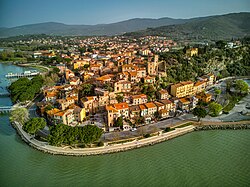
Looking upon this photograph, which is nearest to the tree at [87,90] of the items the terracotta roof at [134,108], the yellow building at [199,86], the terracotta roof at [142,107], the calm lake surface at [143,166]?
the terracotta roof at [134,108]

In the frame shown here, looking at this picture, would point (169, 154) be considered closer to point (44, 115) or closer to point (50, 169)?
point (50, 169)

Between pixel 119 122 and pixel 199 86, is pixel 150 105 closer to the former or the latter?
pixel 119 122

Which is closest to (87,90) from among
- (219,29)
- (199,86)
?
(199,86)

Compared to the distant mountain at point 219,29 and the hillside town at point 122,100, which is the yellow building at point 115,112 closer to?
the hillside town at point 122,100

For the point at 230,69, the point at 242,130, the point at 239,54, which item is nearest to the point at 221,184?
the point at 242,130

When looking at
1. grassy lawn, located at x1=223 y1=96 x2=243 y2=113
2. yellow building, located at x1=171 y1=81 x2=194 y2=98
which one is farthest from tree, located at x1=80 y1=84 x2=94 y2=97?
grassy lawn, located at x1=223 y1=96 x2=243 y2=113

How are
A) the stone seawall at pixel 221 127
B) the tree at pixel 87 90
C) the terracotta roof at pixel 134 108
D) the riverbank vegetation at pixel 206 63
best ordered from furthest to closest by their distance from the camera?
the riverbank vegetation at pixel 206 63 → the tree at pixel 87 90 → the terracotta roof at pixel 134 108 → the stone seawall at pixel 221 127
